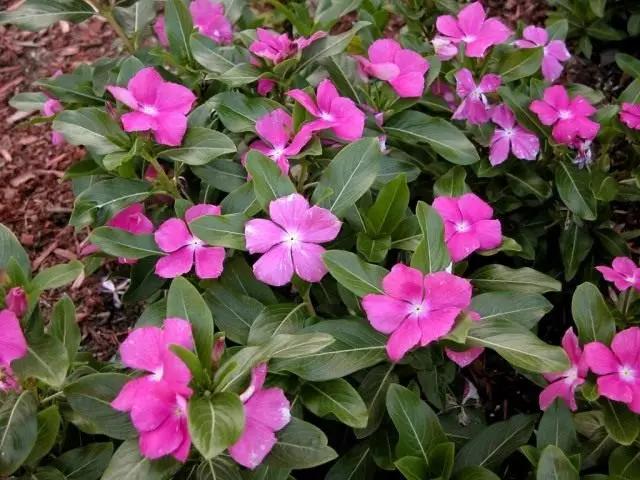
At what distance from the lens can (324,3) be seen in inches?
97.6

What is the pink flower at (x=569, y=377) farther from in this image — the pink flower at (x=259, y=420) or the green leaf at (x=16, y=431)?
the green leaf at (x=16, y=431)

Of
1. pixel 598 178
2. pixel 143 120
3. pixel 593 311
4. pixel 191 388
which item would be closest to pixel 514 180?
pixel 598 178

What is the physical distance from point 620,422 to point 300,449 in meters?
0.73

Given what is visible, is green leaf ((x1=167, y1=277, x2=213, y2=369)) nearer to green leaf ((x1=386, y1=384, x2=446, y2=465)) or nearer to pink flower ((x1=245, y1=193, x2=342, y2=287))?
pink flower ((x1=245, y1=193, x2=342, y2=287))

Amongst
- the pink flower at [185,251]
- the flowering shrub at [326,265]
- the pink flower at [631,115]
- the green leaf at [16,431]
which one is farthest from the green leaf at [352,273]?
the pink flower at [631,115]

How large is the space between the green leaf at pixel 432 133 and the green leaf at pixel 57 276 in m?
0.94

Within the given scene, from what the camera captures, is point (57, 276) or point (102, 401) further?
point (57, 276)

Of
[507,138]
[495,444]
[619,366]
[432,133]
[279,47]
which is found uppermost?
[279,47]

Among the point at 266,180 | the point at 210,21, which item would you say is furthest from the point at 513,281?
the point at 210,21

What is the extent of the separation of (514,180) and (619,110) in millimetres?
376

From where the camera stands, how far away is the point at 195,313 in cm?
139

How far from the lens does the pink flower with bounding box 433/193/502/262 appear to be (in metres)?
1.68

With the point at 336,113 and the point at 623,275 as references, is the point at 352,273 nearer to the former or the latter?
the point at 336,113

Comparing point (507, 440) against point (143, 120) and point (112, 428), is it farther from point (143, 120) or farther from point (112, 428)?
point (143, 120)
